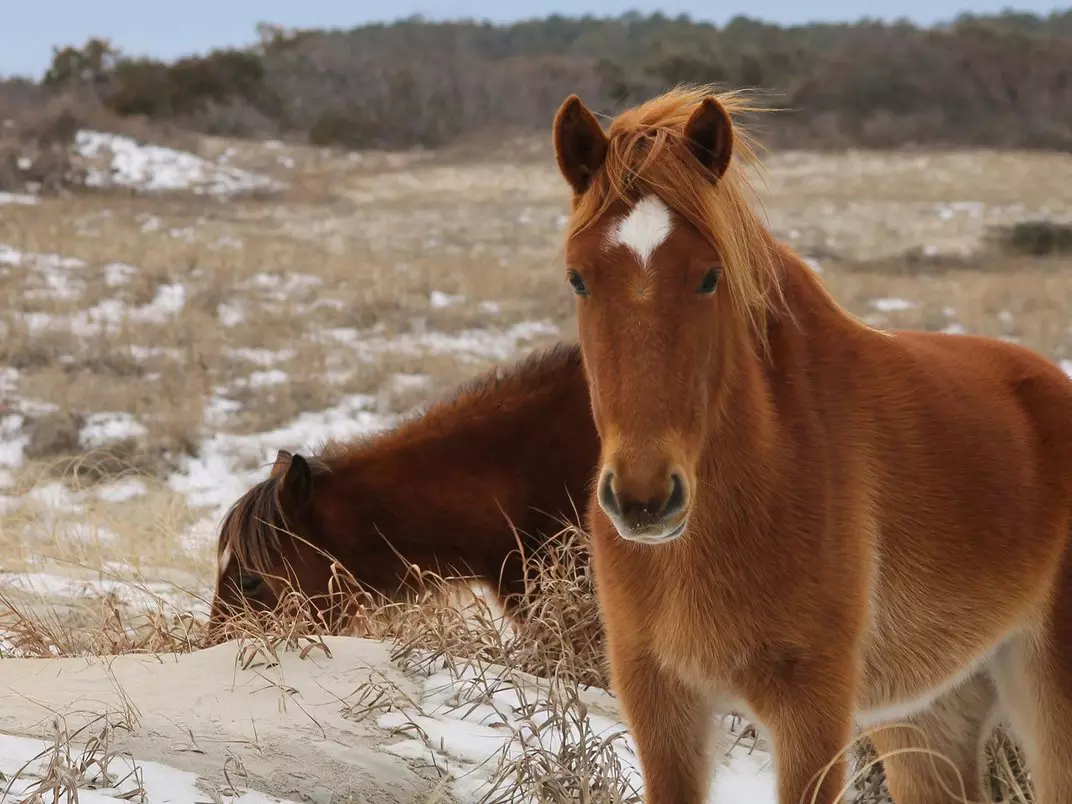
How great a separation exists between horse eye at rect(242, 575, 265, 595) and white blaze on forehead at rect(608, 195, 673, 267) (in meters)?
2.59

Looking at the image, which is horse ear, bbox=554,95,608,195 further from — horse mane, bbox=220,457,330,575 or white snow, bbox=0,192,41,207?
white snow, bbox=0,192,41,207

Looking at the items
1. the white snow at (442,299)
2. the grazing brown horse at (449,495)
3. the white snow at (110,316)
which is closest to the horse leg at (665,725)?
the grazing brown horse at (449,495)

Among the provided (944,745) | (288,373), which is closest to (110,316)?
(288,373)

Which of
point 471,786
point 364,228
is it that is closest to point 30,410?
point 471,786

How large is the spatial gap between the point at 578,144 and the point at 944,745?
186 centimetres

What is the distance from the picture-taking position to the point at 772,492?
→ 210 centimetres

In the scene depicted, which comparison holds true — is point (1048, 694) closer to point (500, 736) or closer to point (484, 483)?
point (500, 736)

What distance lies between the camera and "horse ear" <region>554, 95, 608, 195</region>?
2084mm

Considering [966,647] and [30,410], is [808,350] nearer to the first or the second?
[966,647]

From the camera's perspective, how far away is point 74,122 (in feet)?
76.8

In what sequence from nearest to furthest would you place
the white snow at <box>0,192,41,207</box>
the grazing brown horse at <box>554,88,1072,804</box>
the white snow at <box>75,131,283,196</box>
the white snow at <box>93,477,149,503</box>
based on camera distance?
the grazing brown horse at <box>554,88,1072,804</box>
the white snow at <box>93,477,149,503</box>
the white snow at <box>0,192,41,207</box>
the white snow at <box>75,131,283,196</box>

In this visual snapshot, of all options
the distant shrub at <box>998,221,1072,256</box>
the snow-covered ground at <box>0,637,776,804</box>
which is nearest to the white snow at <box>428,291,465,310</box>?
the distant shrub at <box>998,221,1072,256</box>

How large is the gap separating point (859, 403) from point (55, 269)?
12.6 metres

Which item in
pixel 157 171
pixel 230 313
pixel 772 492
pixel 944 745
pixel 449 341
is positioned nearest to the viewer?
pixel 772 492
